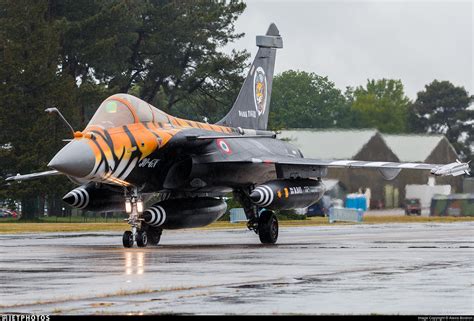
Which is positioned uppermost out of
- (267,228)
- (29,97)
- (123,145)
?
(29,97)

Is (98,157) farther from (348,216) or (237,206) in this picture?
(237,206)

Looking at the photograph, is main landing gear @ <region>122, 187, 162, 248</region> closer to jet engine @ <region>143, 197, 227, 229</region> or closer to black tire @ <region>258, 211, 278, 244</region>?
jet engine @ <region>143, 197, 227, 229</region>

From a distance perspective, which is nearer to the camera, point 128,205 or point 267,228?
point 128,205

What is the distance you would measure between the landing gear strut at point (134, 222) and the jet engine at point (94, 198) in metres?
1.24

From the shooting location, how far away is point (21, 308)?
11469 millimetres

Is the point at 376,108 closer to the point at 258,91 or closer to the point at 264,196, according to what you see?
the point at 258,91

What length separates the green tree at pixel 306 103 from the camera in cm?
5603

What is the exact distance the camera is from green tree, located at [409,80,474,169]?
62.0 meters

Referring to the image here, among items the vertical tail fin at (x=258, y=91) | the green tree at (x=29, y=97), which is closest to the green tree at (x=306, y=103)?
the green tree at (x=29, y=97)

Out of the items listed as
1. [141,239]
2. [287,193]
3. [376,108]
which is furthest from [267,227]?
[376,108]

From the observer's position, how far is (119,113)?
24.4m

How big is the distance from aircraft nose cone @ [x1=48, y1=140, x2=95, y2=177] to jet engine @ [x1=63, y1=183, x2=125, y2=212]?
3121mm

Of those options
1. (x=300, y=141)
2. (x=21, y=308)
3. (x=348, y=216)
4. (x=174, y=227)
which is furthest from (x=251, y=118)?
(x=21, y=308)

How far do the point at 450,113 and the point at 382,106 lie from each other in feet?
50.0
